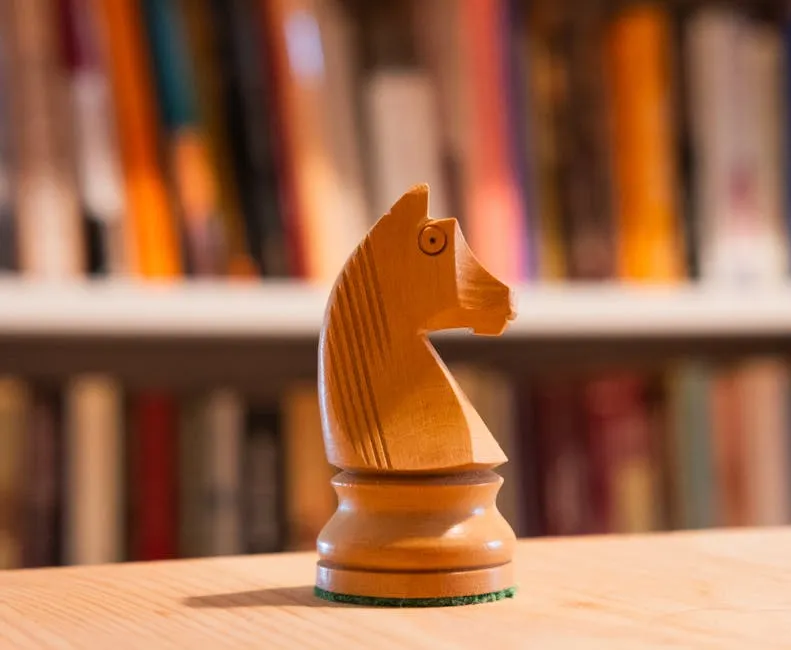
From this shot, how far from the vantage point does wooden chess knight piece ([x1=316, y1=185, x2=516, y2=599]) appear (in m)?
0.57

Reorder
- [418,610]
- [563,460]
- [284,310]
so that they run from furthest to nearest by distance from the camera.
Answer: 1. [563,460]
2. [284,310]
3. [418,610]

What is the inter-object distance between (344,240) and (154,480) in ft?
1.08

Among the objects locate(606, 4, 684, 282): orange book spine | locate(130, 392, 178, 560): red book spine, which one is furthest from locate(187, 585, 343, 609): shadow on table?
locate(606, 4, 684, 282): orange book spine

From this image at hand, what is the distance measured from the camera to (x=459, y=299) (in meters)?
0.58

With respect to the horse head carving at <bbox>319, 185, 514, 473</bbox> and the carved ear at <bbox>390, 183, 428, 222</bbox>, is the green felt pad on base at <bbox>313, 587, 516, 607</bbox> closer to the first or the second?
the horse head carving at <bbox>319, 185, 514, 473</bbox>

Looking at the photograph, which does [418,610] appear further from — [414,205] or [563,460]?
[563,460]

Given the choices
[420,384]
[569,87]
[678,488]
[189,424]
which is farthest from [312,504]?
[420,384]

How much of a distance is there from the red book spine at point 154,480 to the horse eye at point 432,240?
0.77 m

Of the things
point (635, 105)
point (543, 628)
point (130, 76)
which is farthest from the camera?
point (635, 105)

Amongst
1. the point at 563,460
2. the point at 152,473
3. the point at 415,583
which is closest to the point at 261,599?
the point at 415,583

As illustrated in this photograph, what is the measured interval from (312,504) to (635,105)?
59 cm

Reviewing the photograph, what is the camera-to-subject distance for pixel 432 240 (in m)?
0.57

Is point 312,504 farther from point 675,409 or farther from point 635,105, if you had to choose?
point 635,105

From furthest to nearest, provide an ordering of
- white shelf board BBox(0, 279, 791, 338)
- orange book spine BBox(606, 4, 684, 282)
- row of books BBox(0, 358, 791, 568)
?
1. orange book spine BBox(606, 4, 684, 282)
2. row of books BBox(0, 358, 791, 568)
3. white shelf board BBox(0, 279, 791, 338)
